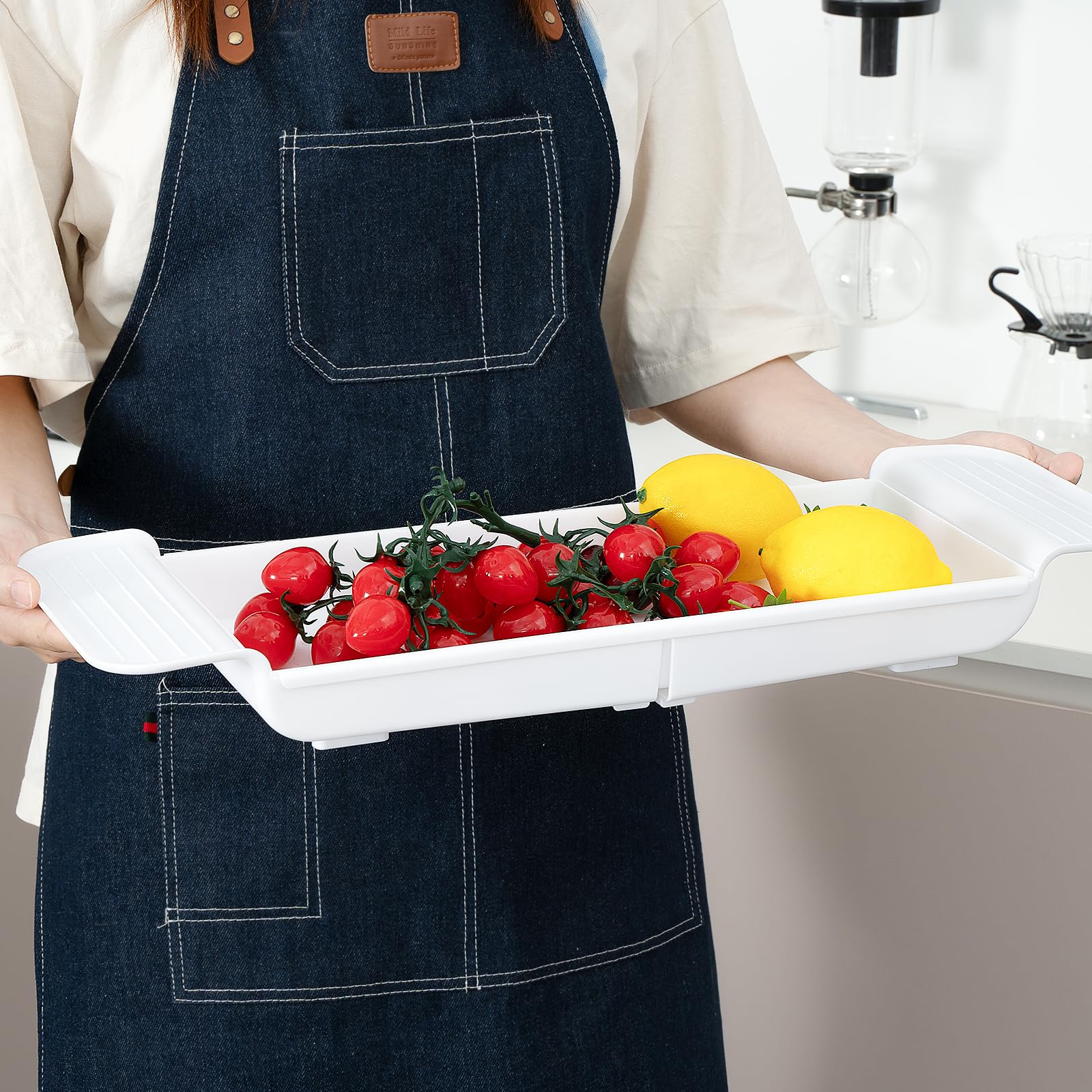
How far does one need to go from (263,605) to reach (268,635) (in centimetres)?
3

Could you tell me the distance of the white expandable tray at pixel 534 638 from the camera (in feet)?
1.79

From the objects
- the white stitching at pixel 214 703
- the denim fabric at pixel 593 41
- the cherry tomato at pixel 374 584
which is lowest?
the white stitching at pixel 214 703

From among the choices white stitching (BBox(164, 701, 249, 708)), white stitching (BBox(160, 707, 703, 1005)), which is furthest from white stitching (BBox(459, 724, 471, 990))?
white stitching (BBox(164, 701, 249, 708))

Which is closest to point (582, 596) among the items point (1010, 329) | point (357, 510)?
point (357, 510)

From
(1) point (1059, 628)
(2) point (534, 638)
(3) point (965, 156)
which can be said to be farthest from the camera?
(3) point (965, 156)

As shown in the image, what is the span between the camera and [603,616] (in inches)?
24.4

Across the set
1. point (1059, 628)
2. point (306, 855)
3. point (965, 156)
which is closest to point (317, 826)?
point (306, 855)

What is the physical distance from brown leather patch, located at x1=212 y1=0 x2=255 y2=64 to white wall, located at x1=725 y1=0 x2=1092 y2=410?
965 millimetres

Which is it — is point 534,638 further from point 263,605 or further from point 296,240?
point 296,240

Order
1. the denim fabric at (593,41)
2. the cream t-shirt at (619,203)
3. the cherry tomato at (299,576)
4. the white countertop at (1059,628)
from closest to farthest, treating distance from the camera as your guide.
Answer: the cherry tomato at (299,576), the cream t-shirt at (619,203), the denim fabric at (593,41), the white countertop at (1059,628)

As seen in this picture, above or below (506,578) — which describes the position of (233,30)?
above

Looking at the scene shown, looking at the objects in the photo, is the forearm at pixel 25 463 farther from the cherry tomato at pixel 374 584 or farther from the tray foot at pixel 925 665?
the tray foot at pixel 925 665

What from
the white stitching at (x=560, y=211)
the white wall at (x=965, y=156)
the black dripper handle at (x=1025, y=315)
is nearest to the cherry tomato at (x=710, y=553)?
the white stitching at (x=560, y=211)

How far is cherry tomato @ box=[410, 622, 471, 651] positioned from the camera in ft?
1.97
